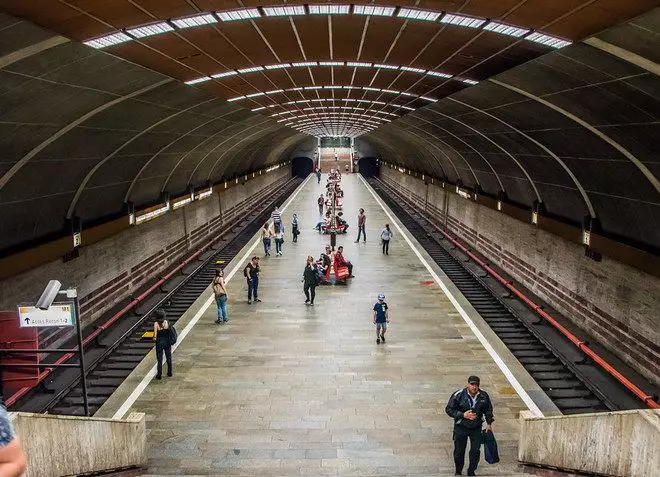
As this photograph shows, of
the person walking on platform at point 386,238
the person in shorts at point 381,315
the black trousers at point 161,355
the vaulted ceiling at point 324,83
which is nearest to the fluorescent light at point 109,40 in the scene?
the vaulted ceiling at point 324,83

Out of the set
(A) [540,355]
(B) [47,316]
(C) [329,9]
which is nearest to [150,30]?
(C) [329,9]

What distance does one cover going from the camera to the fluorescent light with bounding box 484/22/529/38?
23.2 ft

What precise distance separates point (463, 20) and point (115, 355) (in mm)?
9629

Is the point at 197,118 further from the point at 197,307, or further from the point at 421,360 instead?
the point at 421,360

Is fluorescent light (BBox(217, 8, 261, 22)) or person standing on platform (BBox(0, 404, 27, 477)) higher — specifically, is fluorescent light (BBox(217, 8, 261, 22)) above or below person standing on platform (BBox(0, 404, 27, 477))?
above

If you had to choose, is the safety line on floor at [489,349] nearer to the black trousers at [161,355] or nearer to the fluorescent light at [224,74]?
the black trousers at [161,355]

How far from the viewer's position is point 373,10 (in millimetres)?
7539

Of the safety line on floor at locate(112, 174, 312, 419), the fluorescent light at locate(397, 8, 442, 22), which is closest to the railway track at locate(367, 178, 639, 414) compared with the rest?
the fluorescent light at locate(397, 8, 442, 22)

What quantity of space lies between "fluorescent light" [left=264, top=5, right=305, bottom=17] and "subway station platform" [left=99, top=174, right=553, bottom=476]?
6113 millimetres

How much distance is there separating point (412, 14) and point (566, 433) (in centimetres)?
590

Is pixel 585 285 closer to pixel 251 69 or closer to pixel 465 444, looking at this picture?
pixel 465 444

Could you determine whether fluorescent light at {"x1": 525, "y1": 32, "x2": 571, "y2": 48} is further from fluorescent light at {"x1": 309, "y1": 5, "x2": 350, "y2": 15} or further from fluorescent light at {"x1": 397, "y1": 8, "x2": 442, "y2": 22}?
fluorescent light at {"x1": 309, "y1": 5, "x2": 350, "y2": 15}

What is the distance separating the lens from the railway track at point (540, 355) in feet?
32.3

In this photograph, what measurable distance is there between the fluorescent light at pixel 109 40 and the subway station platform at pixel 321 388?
18.2ft
